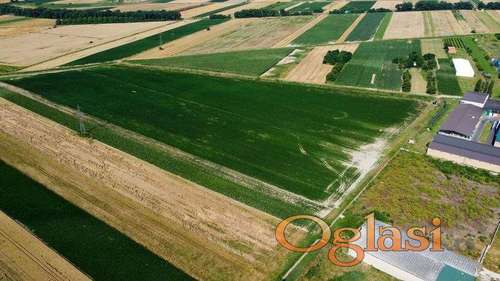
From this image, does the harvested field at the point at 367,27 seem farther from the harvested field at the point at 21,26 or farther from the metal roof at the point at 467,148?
the harvested field at the point at 21,26

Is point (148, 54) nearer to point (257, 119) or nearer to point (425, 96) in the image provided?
point (257, 119)

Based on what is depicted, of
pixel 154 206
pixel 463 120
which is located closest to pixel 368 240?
pixel 154 206

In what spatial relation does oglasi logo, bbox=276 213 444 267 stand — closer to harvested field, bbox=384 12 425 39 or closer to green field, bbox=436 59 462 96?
green field, bbox=436 59 462 96

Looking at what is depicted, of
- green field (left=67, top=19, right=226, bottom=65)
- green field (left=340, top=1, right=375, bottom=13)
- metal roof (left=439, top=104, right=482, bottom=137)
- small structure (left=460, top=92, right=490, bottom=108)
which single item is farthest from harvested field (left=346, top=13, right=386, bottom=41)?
metal roof (left=439, top=104, right=482, bottom=137)

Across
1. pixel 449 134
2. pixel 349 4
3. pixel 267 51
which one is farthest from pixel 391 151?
pixel 349 4

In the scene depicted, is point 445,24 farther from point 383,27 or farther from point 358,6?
point 358,6
